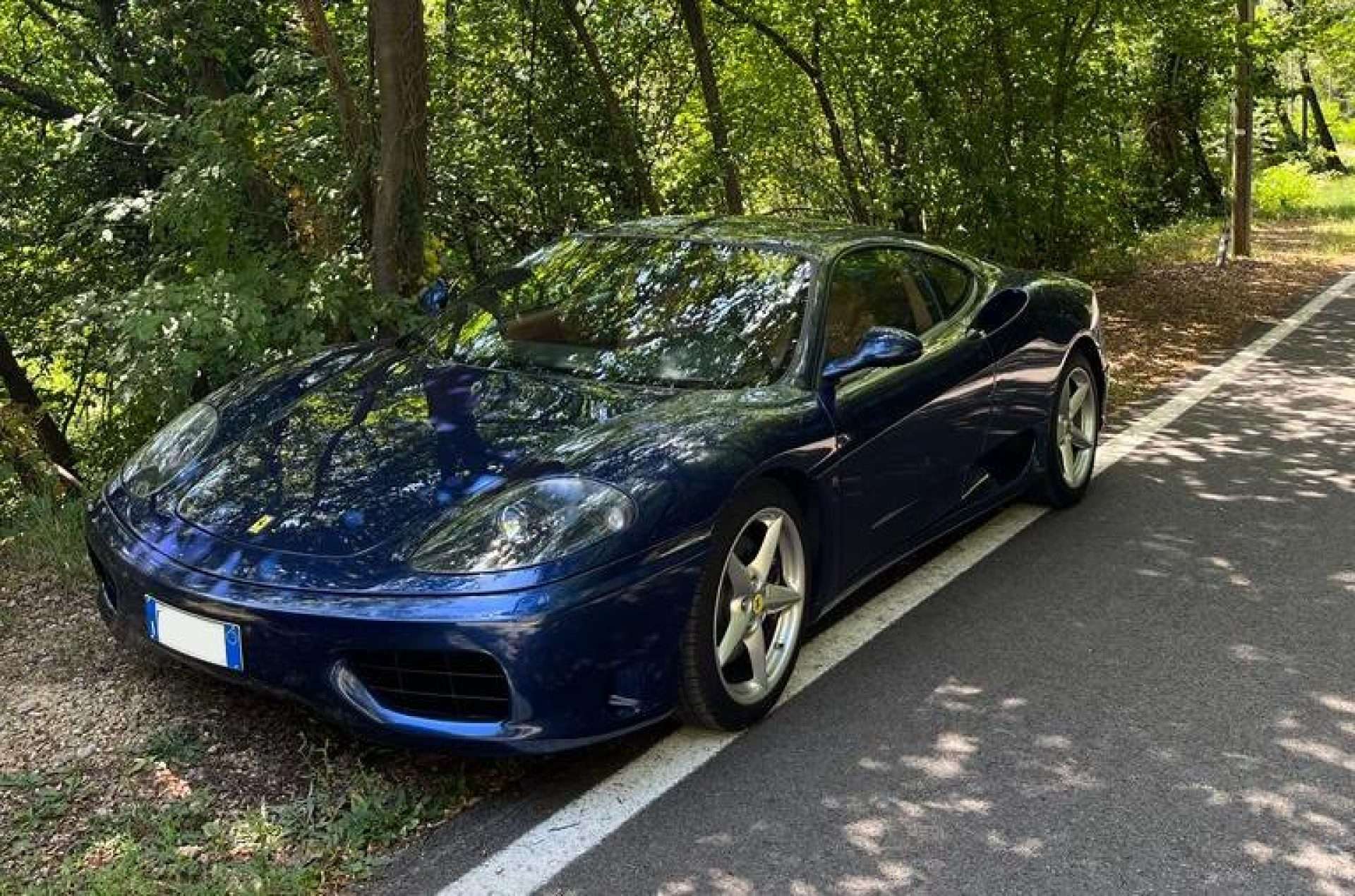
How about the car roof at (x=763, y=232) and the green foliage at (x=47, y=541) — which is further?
the green foliage at (x=47, y=541)

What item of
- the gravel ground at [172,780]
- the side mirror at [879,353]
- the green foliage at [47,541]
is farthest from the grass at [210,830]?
the side mirror at [879,353]

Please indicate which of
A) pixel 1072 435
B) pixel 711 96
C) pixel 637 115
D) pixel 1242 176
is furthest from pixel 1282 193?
pixel 1072 435

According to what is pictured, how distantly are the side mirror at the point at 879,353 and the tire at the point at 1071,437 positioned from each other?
163 centimetres

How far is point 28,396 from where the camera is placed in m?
10.7

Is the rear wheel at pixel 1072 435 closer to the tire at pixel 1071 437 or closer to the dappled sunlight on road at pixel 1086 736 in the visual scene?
the tire at pixel 1071 437

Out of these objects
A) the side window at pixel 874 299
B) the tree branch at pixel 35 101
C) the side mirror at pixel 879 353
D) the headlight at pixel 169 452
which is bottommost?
the headlight at pixel 169 452

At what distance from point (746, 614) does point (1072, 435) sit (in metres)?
2.69

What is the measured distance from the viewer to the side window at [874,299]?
14.1 ft

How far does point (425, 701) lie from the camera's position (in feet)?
10.4

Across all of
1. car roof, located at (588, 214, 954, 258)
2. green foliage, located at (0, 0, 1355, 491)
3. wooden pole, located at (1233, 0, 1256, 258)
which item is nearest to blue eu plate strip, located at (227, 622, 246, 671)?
car roof, located at (588, 214, 954, 258)

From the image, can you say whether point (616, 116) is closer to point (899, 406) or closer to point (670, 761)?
point (899, 406)

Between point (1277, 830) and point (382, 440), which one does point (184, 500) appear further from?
point (1277, 830)

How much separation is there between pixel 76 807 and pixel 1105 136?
1066 centimetres

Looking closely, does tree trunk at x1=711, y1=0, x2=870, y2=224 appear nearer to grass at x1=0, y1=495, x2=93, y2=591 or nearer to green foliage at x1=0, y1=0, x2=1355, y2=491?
green foliage at x1=0, y1=0, x2=1355, y2=491
